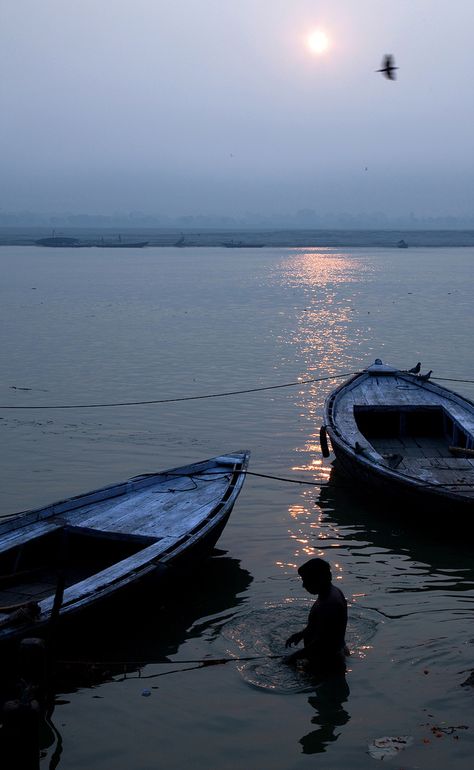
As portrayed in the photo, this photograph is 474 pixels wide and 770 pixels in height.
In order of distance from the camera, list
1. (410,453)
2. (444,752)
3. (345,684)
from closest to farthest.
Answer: (444,752) → (345,684) → (410,453)

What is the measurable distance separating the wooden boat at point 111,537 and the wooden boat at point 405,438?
6.71 feet

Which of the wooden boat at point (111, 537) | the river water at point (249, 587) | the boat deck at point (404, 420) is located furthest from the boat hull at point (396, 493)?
the wooden boat at point (111, 537)

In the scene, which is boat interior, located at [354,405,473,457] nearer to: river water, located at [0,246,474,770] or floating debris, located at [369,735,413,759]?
river water, located at [0,246,474,770]

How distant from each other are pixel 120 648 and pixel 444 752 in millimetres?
3185

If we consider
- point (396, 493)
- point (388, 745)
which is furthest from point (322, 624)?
point (396, 493)

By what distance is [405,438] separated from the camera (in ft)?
49.9

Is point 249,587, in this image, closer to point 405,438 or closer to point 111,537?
point 111,537

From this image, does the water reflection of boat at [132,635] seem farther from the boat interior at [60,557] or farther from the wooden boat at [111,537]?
the boat interior at [60,557]

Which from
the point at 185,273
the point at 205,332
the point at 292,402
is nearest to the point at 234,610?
the point at 292,402

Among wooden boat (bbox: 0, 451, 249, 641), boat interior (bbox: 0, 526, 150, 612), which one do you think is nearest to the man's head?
wooden boat (bbox: 0, 451, 249, 641)

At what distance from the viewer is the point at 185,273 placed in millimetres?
76625

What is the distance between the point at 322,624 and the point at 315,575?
0.45m

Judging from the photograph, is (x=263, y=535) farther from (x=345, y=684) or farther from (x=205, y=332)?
(x=205, y=332)

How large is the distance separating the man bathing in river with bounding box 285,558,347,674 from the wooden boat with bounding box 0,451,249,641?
1.64 metres
